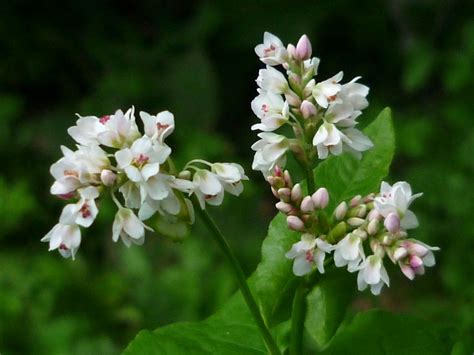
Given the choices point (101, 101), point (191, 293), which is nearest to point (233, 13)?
point (101, 101)

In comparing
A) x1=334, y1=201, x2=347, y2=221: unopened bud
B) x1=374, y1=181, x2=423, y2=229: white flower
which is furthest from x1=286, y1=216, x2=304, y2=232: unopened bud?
x1=374, y1=181, x2=423, y2=229: white flower

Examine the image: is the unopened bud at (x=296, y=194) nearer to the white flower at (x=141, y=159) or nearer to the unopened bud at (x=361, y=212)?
the unopened bud at (x=361, y=212)

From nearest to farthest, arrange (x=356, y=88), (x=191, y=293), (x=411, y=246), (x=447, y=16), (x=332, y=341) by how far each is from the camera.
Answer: (x=411, y=246) → (x=356, y=88) → (x=332, y=341) → (x=191, y=293) → (x=447, y=16)

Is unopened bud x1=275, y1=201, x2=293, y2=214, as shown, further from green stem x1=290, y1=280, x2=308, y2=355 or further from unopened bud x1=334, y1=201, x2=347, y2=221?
green stem x1=290, y1=280, x2=308, y2=355

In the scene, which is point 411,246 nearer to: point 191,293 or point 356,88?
point 356,88

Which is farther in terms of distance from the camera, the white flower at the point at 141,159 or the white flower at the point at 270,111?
the white flower at the point at 270,111

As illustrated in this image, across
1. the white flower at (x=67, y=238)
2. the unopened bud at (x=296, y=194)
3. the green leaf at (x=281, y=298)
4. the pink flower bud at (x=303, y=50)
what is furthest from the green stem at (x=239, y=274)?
the pink flower bud at (x=303, y=50)
